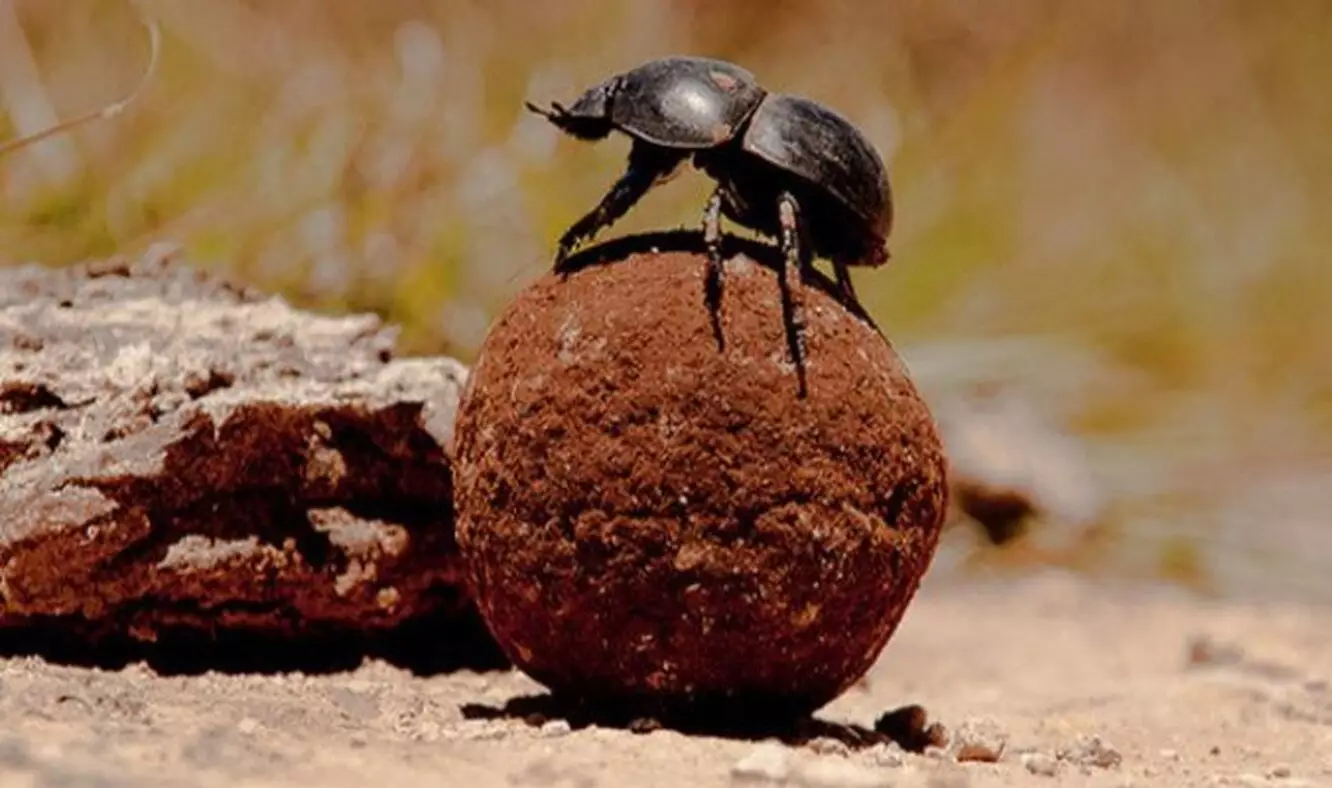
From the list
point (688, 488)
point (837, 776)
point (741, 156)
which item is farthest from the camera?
point (741, 156)

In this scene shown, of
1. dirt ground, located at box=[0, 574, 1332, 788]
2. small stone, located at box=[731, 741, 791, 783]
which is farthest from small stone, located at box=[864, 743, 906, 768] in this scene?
small stone, located at box=[731, 741, 791, 783]

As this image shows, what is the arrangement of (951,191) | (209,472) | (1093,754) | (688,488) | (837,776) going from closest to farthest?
(837,776)
(688,488)
(1093,754)
(209,472)
(951,191)

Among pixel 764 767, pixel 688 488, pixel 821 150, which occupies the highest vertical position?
pixel 821 150

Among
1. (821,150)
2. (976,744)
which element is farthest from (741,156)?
(976,744)

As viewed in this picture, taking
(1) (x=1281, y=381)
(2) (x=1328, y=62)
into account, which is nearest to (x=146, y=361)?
(1) (x=1281, y=381)

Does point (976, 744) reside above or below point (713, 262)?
below

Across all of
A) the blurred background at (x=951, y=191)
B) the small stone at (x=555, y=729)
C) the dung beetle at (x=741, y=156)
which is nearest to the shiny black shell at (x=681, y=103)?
the dung beetle at (x=741, y=156)

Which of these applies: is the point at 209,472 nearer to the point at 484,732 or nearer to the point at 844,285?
the point at 484,732

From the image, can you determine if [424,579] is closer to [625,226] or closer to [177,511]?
[177,511]
